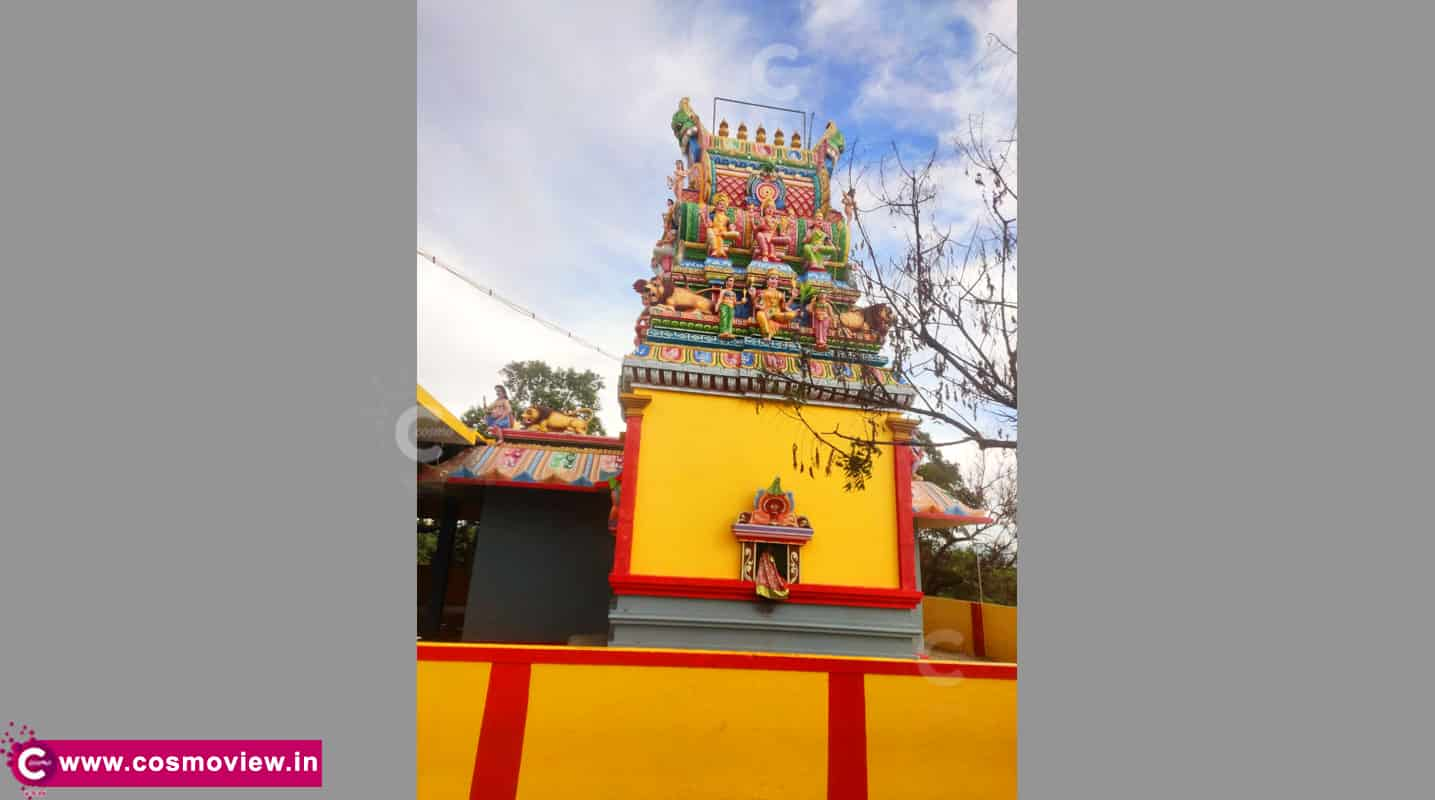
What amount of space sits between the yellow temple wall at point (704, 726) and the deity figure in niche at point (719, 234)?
2474mm

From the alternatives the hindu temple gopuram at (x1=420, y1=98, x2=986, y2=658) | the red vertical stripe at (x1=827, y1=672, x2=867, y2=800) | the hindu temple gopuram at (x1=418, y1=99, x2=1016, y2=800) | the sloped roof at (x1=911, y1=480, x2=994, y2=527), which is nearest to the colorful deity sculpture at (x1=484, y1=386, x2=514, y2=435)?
the hindu temple gopuram at (x1=418, y1=99, x2=1016, y2=800)

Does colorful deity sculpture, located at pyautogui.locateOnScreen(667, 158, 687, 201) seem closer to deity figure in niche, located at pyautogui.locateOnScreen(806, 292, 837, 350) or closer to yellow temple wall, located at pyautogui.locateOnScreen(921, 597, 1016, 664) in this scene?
deity figure in niche, located at pyautogui.locateOnScreen(806, 292, 837, 350)

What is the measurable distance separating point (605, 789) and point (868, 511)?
1.92m

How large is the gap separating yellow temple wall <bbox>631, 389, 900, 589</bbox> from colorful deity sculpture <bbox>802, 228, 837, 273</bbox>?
3.11ft

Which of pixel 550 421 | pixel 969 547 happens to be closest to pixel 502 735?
pixel 550 421

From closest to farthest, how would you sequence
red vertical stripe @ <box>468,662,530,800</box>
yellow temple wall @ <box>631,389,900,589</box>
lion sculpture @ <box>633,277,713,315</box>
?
red vertical stripe @ <box>468,662,530,800</box>, yellow temple wall @ <box>631,389,900,589</box>, lion sculpture @ <box>633,277,713,315</box>

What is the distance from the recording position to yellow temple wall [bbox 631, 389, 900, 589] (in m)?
3.30

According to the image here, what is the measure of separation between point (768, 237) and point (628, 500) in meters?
1.78

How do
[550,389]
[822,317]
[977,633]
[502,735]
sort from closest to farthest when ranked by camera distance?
[502,735] < [822,317] < [977,633] < [550,389]

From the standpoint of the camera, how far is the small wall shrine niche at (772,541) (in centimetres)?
323

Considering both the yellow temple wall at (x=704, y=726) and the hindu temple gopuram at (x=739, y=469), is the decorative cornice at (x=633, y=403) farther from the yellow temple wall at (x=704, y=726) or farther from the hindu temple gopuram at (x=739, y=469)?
the yellow temple wall at (x=704, y=726)

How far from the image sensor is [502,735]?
206 cm

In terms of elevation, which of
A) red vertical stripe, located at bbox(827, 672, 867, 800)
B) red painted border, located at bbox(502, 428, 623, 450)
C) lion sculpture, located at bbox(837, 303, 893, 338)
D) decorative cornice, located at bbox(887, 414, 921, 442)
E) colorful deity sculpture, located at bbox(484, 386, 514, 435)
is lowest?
red vertical stripe, located at bbox(827, 672, 867, 800)
